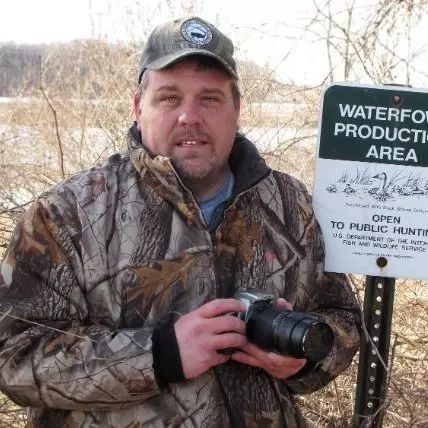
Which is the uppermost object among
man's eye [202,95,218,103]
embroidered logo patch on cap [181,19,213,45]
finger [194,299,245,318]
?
embroidered logo patch on cap [181,19,213,45]

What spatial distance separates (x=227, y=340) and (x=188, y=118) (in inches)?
29.4

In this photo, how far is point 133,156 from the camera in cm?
256

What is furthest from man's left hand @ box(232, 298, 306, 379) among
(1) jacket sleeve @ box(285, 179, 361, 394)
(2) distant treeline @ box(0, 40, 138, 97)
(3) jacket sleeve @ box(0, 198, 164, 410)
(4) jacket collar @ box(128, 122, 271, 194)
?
(2) distant treeline @ box(0, 40, 138, 97)

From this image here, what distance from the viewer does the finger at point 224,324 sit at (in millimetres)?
2326

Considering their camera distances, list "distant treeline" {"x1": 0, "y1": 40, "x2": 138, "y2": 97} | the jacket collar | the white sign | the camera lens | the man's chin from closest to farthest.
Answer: the camera lens → the jacket collar → the man's chin → the white sign → "distant treeline" {"x1": 0, "y1": 40, "x2": 138, "y2": 97}

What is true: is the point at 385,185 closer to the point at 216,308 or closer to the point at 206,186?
the point at 206,186

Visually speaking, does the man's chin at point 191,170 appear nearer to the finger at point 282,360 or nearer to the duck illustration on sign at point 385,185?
the duck illustration on sign at point 385,185

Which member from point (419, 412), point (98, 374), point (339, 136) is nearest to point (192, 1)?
point (339, 136)

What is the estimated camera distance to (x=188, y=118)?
103 inches

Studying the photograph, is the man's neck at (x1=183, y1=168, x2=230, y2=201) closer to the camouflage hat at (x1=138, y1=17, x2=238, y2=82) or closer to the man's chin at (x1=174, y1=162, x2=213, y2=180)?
the man's chin at (x1=174, y1=162, x2=213, y2=180)

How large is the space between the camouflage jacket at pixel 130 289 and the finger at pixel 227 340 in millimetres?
165

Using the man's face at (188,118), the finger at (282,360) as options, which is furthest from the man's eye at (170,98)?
the finger at (282,360)

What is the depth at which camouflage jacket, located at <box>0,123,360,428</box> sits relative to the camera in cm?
235

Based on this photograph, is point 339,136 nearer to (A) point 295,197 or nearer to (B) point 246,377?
(A) point 295,197
